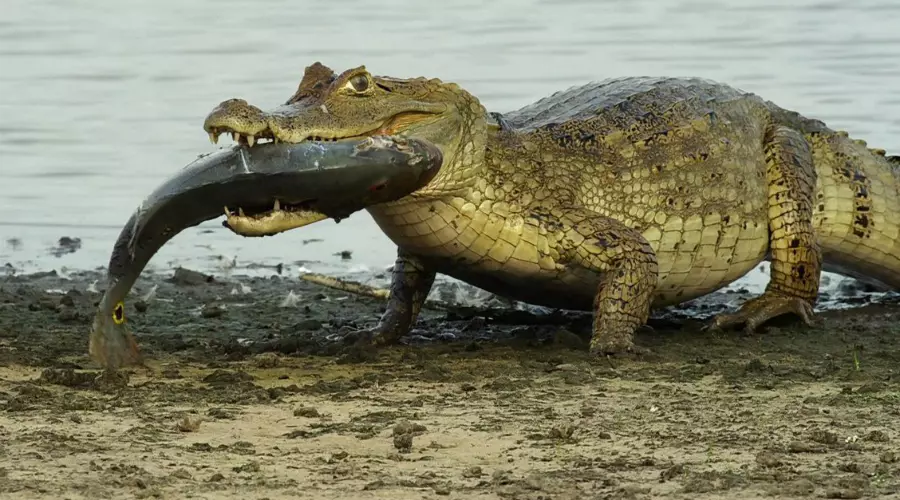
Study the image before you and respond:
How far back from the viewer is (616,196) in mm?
7938

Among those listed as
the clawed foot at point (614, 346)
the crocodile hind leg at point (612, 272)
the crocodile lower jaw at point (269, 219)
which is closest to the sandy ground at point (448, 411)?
the clawed foot at point (614, 346)

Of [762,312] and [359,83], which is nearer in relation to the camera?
[359,83]

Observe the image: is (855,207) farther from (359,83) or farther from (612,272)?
(359,83)

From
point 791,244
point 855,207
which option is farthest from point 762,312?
point 855,207

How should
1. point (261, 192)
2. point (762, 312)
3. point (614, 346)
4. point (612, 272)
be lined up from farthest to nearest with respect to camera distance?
point (762, 312) < point (612, 272) < point (614, 346) < point (261, 192)

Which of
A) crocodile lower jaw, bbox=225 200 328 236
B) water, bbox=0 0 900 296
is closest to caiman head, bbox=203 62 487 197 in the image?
crocodile lower jaw, bbox=225 200 328 236

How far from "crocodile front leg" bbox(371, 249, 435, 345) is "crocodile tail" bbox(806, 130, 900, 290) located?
2131mm

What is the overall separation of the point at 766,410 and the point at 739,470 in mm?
968

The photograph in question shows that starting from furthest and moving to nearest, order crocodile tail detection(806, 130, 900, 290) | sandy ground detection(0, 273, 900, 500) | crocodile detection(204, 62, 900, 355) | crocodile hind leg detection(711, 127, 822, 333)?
crocodile tail detection(806, 130, 900, 290) < crocodile hind leg detection(711, 127, 822, 333) < crocodile detection(204, 62, 900, 355) < sandy ground detection(0, 273, 900, 500)

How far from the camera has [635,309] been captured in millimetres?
7629

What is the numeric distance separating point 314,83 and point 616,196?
1652mm

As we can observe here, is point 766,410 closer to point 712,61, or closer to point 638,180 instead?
point 638,180

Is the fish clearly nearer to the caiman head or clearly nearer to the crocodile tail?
the caiman head

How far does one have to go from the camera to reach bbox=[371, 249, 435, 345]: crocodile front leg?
321 inches
